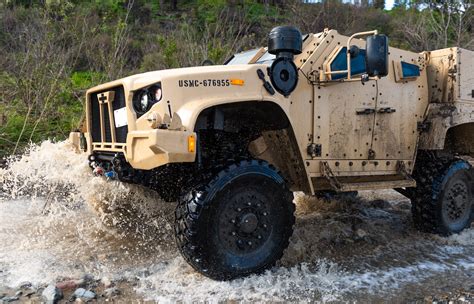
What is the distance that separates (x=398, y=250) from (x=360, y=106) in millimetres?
1486

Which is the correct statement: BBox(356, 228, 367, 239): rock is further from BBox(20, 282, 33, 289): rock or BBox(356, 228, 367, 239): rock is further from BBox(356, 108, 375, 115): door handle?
BBox(20, 282, 33, 289): rock

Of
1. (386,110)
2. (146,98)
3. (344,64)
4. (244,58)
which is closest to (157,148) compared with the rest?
(146,98)

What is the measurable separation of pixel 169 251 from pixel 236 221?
1.02 meters

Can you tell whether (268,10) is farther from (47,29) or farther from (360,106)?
(360,106)

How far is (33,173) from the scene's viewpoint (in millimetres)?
4957

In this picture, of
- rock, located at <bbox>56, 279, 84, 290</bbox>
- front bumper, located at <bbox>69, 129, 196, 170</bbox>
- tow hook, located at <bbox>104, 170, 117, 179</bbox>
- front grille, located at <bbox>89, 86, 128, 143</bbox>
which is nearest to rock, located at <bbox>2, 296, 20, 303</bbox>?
rock, located at <bbox>56, 279, 84, 290</bbox>

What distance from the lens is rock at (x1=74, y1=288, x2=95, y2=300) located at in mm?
3283

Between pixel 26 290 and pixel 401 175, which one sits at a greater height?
pixel 401 175

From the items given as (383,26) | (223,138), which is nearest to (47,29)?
(223,138)

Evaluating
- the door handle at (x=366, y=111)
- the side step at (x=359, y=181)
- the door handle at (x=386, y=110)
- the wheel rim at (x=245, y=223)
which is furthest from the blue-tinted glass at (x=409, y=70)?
the wheel rim at (x=245, y=223)

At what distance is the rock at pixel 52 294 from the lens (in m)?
3.20

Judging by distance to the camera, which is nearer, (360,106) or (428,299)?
(428,299)

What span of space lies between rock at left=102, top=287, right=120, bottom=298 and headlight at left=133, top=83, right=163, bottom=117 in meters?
1.30

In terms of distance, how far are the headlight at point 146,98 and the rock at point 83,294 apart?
1.34m
